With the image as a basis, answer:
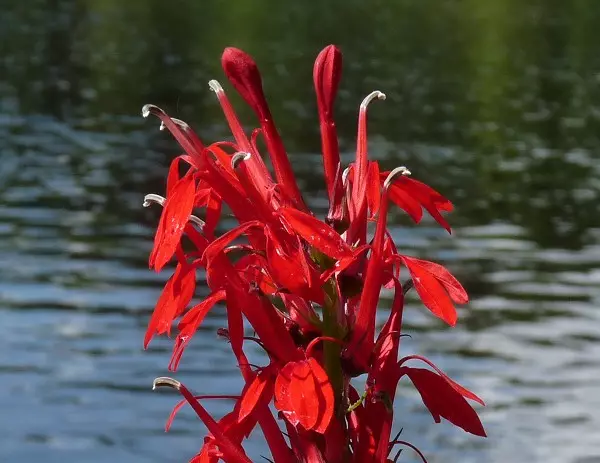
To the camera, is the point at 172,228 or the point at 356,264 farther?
the point at 356,264

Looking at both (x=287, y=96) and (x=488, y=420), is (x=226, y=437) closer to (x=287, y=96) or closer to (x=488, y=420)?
(x=488, y=420)

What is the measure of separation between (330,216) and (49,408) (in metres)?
7.37

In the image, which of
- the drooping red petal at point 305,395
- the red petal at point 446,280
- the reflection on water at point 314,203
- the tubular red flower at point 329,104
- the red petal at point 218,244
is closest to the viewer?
the drooping red petal at point 305,395

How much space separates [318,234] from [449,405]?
0.32 meters

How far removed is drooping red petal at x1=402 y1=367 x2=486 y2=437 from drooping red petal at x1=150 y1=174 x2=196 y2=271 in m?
0.42

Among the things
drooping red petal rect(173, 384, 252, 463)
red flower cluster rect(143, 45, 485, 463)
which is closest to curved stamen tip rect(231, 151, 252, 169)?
red flower cluster rect(143, 45, 485, 463)

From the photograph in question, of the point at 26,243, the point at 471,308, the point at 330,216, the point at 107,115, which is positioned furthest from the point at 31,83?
the point at 330,216

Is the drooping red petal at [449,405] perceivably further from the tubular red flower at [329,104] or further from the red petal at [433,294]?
the tubular red flower at [329,104]

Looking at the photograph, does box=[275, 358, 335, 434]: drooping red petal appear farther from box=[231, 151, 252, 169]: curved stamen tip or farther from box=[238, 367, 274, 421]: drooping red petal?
box=[231, 151, 252, 169]: curved stamen tip

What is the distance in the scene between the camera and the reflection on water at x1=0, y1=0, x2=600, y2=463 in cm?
879

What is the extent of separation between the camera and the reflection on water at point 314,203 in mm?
8789

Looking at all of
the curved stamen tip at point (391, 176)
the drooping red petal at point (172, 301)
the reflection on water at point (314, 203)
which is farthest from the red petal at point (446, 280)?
the reflection on water at point (314, 203)

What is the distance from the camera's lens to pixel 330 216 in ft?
6.18

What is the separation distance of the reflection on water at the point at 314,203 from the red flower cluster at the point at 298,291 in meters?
6.07
